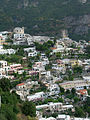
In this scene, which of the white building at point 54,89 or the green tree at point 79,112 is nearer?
the green tree at point 79,112

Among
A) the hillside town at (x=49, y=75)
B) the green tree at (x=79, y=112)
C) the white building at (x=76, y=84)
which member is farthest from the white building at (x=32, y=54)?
the green tree at (x=79, y=112)

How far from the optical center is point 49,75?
78.5ft

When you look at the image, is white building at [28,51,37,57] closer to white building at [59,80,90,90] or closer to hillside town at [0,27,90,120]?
hillside town at [0,27,90,120]

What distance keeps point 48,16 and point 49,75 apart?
120 feet

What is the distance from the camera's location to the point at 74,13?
5850cm

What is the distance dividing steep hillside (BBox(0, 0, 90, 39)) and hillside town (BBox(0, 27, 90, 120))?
21.6m

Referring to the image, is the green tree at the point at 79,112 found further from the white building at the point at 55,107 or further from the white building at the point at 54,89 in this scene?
the white building at the point at 54,89

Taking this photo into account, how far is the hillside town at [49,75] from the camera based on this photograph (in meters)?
19.1

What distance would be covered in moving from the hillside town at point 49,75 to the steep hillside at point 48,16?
21.6m

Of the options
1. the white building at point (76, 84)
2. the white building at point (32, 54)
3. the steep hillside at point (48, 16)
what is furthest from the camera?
the steep hillside at point (48, 16)

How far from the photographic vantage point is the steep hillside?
53.4 metres

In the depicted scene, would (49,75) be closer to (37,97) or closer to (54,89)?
(54,89)

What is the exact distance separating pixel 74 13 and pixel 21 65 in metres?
36.4

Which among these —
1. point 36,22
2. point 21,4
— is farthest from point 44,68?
point 21,4
